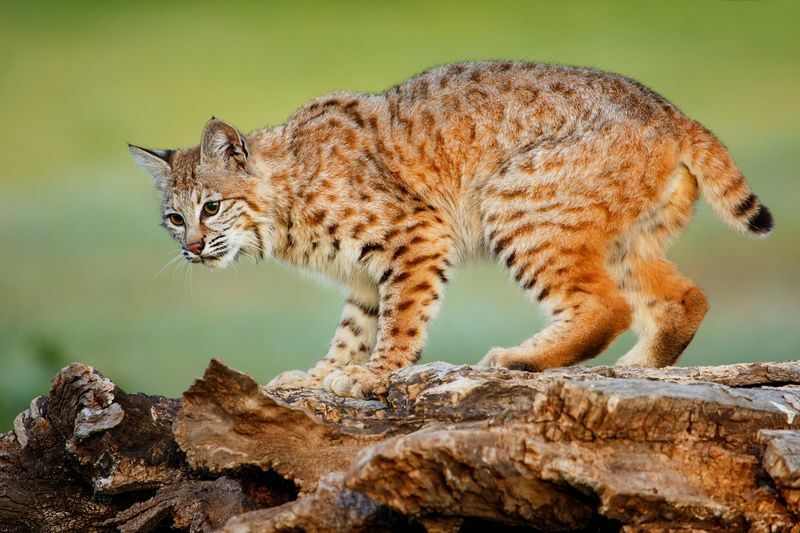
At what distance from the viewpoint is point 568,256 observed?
4805 millimetres

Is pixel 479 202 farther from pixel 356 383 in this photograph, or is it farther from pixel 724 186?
pixel 356 383

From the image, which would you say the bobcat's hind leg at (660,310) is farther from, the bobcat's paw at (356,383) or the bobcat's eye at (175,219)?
the bobcat's eye at (175,219)

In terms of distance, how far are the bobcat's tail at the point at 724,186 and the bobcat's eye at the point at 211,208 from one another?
2.42 metres

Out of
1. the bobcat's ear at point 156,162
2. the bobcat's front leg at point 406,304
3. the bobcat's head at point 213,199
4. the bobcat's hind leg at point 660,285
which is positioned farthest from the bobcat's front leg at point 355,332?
the bobcat's hind leg at point 660,285

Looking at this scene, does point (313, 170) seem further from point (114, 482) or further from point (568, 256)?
point (114, 482)

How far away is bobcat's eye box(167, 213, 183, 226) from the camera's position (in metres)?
5.25

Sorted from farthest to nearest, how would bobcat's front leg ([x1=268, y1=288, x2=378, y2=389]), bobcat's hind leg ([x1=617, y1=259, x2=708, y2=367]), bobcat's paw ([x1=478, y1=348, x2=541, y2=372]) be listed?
1. bobcat's front leg ([x1=268, y1=288, x2=378, y2=389])
2. bobcat's hind leg ([x1=617, y1=259, x2=708, y2=367])
3. bobcat's paw ([x1=478, y1=348, x2=541, y2=372])

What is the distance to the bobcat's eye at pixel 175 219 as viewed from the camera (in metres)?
5.25

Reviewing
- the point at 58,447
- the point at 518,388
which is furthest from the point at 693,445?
the point at 58,447

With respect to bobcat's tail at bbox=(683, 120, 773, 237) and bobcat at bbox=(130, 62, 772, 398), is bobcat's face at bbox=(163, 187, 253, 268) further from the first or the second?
bobcat's tail at bbox=(683, 120, 773, 237)

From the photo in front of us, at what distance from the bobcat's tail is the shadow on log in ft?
4.92

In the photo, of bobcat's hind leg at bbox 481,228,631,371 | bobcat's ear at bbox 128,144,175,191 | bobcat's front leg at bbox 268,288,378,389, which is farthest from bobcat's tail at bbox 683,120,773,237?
bobcat's ear at bbox 128,144,175,191

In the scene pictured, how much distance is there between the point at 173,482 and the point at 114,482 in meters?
0.21

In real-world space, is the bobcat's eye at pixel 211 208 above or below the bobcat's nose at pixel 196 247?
above
